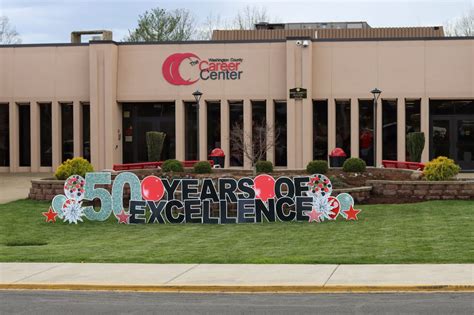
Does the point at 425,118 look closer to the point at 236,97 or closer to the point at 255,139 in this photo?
the point at 255,139

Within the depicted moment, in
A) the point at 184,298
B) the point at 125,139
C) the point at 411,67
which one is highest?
the point at 411,67

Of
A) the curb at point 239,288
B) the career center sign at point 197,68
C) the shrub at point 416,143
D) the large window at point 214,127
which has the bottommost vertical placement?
the curb at point 239,288

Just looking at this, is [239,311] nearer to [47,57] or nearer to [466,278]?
[466,278]

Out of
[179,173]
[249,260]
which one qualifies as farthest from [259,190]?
[179,173]

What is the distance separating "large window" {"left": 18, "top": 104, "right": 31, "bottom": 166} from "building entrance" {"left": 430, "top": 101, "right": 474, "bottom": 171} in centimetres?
1964

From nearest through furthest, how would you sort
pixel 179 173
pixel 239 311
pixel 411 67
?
pixel 239 311
pixel 179 173
pixel 411 67

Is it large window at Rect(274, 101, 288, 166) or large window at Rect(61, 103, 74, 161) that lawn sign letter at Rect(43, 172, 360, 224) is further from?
large window at Rect(61, 103, 74, 161)

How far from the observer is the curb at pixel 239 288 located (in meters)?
10.8

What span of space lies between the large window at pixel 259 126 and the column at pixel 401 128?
618 cm

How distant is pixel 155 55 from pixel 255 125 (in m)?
5.88

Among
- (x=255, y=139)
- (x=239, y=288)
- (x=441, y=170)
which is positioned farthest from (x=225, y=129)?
(x=239, y=288)

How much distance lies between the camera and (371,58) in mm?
37312

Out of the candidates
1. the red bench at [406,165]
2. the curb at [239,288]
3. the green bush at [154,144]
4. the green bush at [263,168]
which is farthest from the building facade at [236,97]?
the curb at [239,288]

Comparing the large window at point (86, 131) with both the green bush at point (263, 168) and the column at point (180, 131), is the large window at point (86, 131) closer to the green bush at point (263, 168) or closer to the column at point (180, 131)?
the column at point (180, 131)
